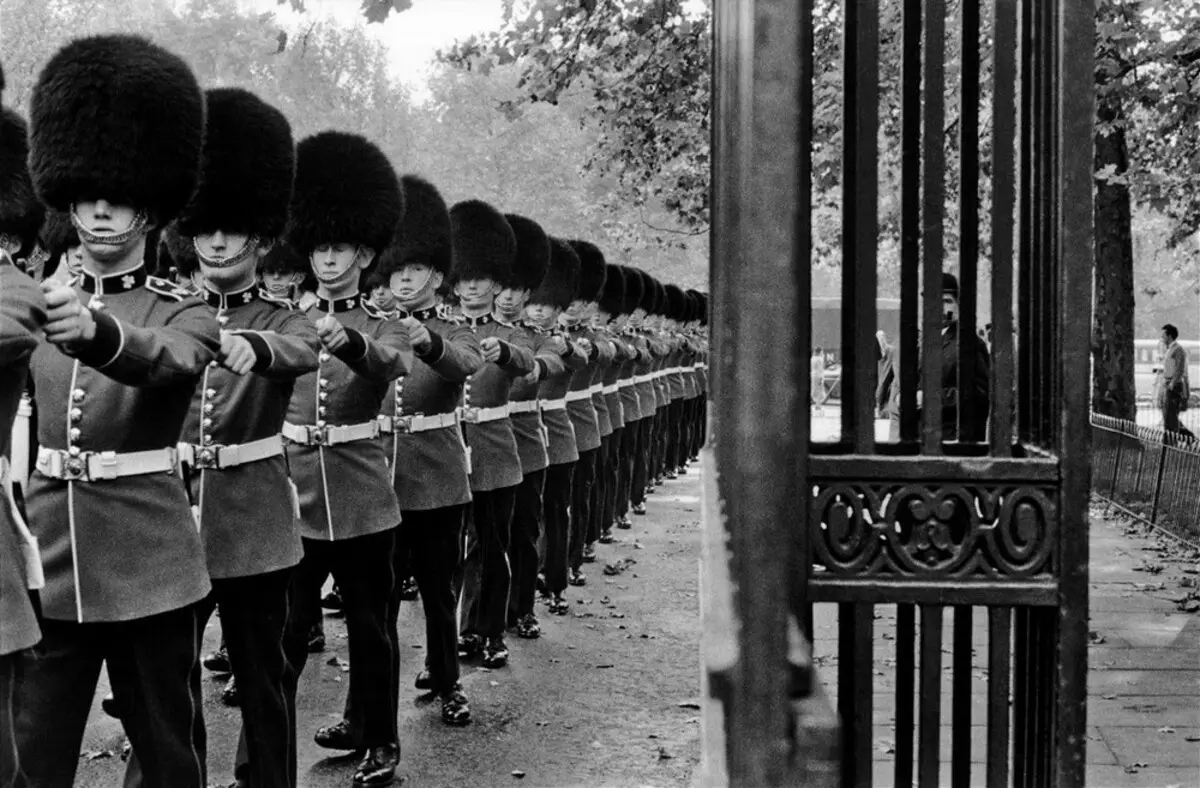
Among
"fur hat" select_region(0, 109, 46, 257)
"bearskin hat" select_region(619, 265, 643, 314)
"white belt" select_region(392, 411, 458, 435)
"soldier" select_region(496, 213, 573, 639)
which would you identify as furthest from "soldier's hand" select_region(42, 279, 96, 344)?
"bearskin hat" select_region(619, 265, 643, 314)

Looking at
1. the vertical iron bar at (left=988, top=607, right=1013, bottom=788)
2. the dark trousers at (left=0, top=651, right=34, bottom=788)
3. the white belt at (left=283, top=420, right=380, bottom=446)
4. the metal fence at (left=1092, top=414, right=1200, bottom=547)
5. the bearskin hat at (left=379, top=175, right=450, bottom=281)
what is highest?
Result: the bearskin hat at (left=379, top=175, right=450, bottom=281)

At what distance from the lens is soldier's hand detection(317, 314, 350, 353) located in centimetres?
521

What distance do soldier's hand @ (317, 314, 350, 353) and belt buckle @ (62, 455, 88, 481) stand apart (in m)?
1.34

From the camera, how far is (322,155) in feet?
22.2

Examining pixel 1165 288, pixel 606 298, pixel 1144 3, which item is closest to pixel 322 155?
pixel 1144 3

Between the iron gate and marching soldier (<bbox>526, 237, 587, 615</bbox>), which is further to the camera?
marching soldier (<bbox>526, 237, 587, 615</bbox>)

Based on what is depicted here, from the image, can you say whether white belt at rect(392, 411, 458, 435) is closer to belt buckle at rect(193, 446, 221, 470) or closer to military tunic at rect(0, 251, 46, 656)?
belt buckle at rect(193, 446, 221, 470)

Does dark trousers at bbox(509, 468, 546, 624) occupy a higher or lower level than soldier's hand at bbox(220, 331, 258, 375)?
lower

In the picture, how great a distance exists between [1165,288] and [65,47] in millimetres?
68726

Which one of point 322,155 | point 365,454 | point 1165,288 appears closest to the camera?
point 365,454

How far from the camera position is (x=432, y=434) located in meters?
7.02

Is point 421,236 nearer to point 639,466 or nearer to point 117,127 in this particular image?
point 117,127

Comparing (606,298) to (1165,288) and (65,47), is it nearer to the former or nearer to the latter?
(65,47)

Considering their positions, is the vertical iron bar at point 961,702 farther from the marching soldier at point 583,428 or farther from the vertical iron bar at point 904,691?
the marching soldier at point 583,428
